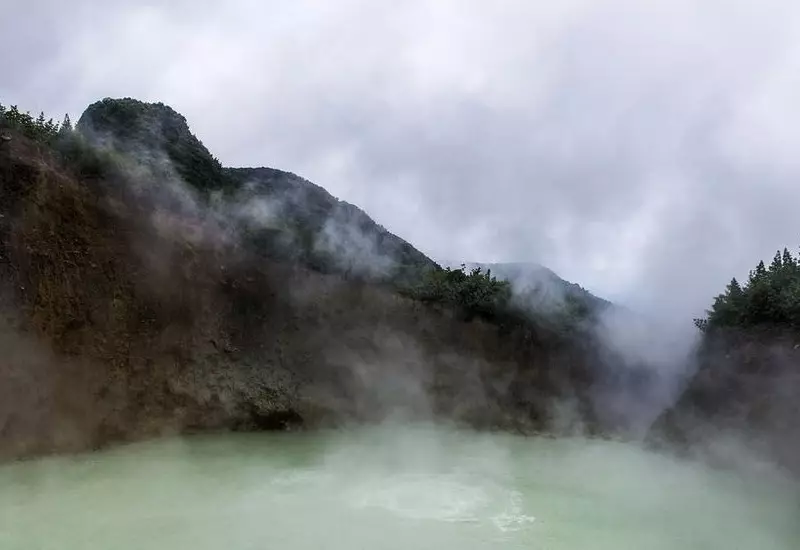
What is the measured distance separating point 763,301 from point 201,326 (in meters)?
11.0

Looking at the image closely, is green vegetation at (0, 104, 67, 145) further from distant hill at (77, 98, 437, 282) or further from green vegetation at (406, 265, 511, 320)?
green vegetation at (406, 265, 511, 320)

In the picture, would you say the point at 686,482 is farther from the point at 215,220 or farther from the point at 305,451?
the point at 215,220

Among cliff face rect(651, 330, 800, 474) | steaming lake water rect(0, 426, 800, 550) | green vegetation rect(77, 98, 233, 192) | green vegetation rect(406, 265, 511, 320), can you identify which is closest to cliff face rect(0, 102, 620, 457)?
green vegetation rect(77, 98, 233, 192)

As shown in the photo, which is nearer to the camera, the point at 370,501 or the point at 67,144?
the point at 370,501

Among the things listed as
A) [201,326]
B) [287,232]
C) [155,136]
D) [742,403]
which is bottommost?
[742,403]

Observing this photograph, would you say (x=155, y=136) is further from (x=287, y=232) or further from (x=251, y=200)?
(x=287, y=232)

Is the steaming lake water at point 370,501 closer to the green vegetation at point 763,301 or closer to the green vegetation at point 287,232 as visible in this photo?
the green vegetation at point 763,301

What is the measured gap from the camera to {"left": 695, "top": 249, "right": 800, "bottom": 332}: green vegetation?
13188 mm

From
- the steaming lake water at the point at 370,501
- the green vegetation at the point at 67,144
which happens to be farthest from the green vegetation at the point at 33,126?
the steaming lake water at the point at 370,501

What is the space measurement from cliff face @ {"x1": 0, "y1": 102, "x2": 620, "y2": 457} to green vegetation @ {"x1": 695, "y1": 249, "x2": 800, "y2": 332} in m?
3.45

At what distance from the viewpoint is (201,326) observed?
13.6m

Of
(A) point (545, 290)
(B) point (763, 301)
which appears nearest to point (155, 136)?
(A) point (545, 290)

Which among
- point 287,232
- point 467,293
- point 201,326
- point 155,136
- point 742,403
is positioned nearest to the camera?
point 742,403

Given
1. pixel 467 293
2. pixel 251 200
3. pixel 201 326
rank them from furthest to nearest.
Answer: pixel 251 200, pixel 467 293, pixel 201 326
